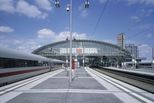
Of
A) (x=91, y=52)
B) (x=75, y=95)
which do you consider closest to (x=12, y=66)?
(x=75, y=95)

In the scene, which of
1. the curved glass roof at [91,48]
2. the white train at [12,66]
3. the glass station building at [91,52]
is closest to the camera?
the white train at [12,66]

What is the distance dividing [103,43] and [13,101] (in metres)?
152

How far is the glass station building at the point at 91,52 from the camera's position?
147 metres

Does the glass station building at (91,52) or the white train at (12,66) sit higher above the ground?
the glass station building at (91,52)

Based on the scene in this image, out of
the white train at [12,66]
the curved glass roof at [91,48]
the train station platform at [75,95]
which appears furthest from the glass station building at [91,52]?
the train station platform at [75,95]

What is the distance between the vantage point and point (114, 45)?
16212cm

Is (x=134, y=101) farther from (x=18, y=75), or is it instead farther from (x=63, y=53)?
(x=63, y=53)

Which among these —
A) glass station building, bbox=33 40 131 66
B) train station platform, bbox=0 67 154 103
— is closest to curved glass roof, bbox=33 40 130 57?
glass station building, bbox=33 40 131 66

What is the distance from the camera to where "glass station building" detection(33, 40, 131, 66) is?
14675cm

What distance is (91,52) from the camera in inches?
6004

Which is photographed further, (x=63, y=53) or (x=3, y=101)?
(x=63, y=53)

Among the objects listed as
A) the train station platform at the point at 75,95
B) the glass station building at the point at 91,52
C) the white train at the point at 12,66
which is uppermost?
the glass station building at the point at 91,52

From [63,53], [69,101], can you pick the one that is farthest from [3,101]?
[63,53]

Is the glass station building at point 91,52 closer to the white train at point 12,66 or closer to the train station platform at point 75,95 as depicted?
Result: the white train at point 12,66
